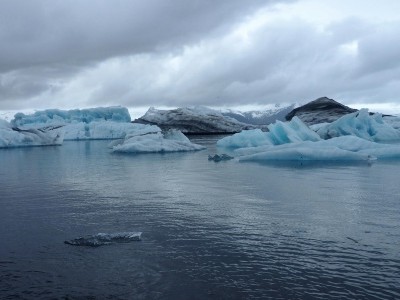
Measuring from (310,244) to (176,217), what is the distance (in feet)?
8.24

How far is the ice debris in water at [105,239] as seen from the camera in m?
6.05

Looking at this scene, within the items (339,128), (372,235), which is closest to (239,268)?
(372,235)

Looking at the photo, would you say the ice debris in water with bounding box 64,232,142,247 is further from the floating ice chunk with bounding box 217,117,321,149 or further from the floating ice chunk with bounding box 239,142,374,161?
the floating ice chunk with bounding box 217,117,321,149

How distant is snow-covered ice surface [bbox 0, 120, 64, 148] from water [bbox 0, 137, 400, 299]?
23.1 m

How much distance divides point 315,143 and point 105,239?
1418 cm

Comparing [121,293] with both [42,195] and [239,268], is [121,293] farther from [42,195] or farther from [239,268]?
[42,195]

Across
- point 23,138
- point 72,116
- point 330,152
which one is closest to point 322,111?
point 72,116

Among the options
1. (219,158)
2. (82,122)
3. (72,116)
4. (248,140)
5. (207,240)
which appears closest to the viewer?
(207,240)

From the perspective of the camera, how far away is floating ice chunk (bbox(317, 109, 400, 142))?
27.7 meters

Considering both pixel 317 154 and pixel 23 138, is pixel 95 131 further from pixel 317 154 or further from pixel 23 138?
pixel 317 154

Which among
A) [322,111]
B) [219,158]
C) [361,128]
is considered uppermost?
[322,111]

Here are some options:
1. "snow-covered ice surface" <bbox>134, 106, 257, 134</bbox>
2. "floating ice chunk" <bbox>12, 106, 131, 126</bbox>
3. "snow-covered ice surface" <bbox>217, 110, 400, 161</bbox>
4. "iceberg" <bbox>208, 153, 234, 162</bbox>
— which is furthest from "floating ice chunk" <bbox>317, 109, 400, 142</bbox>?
"snow-covered ice surface" <bbox>134, 106, 257, 134</bbox>

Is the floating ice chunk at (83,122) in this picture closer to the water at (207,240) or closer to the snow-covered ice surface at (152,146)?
the snow-covered ice surface at (152,146)

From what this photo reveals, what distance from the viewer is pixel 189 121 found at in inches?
2418
